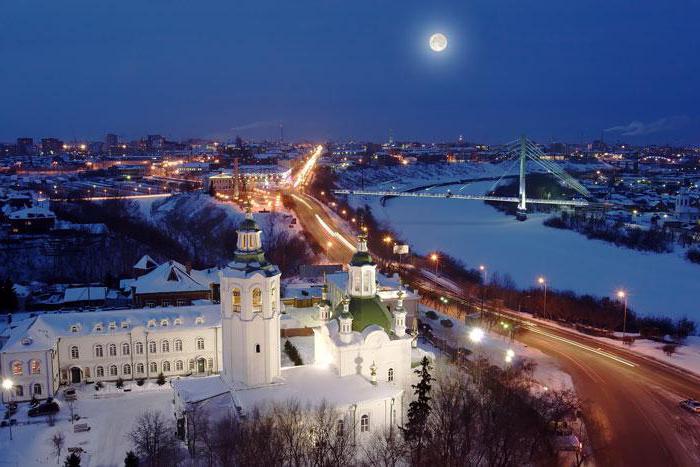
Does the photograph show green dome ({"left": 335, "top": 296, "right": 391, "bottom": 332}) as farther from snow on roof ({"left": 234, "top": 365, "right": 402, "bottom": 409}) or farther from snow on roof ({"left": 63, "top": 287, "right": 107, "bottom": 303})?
snow on roof ({"left": 63, "top": 287, "right": 107, "bottom": 303})

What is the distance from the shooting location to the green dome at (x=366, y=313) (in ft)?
60.5

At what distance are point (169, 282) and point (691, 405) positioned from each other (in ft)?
71.9

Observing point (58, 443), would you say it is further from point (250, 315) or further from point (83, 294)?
point (83, 294)

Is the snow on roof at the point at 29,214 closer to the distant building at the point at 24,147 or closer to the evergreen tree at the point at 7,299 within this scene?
the evergreen tree at the point at 7,299

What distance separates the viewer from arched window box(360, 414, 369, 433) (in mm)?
16562

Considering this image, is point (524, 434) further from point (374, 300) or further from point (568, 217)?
point (568, 217)

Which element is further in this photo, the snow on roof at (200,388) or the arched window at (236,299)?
the arched window at (236,299)

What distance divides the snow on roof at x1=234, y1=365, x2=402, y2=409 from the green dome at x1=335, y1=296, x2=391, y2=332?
1.56 meters

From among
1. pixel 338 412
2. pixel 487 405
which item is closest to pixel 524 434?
pixel 487 405

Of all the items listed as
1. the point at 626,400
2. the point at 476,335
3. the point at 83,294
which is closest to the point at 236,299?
the point at 476,335

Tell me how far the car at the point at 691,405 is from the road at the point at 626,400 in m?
0.21

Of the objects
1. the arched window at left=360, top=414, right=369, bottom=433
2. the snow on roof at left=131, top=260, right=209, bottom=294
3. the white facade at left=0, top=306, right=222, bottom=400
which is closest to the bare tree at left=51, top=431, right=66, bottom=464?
the white facade at left=0, top=306, right=222, bottom=400

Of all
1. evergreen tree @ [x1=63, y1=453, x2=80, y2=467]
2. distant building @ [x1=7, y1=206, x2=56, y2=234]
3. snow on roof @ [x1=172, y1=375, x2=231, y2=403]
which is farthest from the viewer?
distant building @ [x1=7, y1=206, x2=56, y2=234]

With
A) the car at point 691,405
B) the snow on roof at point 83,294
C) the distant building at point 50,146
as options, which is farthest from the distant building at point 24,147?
the car at point 691,405
